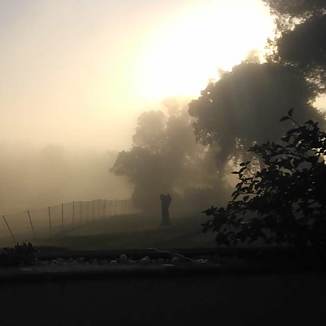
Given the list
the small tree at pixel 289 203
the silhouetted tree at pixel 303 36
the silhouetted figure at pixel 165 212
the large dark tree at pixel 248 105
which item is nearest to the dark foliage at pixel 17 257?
the small tree at pixel 289 203

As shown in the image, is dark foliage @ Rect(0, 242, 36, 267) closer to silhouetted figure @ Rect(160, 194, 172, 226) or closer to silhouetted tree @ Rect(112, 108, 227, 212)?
silhouetted figure @ Rect(160, 194, 172, 226)

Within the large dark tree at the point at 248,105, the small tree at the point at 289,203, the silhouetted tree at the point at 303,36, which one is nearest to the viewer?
the small tree at the point at 289,203

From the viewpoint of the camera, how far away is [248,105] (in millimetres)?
49219

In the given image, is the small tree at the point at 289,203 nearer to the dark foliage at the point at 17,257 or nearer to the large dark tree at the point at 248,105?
the dark foliage at the point at 17,257

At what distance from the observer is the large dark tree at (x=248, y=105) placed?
48594 mm

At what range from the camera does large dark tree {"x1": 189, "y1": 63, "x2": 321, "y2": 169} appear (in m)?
48.6

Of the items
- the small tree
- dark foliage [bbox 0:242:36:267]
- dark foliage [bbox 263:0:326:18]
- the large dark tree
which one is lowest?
dark foliage [bbox 0:242:36:267]

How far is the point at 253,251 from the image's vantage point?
6703mm

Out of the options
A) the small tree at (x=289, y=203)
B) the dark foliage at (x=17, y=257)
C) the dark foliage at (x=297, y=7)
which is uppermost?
the dark foliage at (x=297, y=7)

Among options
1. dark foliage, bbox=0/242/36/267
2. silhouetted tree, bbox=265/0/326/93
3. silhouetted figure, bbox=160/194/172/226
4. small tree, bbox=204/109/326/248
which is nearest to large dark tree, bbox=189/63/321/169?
silhouetted tree, bbox=265/0/326/93

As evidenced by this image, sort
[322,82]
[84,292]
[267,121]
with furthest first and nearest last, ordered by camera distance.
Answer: [267,121] < [322,82] < [84,292]

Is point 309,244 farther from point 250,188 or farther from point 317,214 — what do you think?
point 250,188

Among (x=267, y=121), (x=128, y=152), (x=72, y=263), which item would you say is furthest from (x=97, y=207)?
(x=72, y=263)

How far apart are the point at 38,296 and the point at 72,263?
1.66 meters
